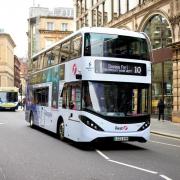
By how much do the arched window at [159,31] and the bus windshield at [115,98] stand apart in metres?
16.9

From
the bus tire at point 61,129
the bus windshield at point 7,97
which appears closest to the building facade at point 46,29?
the bus windshield at point 7,97

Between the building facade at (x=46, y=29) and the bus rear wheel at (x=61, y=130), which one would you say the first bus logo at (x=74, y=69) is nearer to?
the bus rear wheel at (x=61, y=130)

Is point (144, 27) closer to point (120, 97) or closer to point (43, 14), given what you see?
point (120, 97)

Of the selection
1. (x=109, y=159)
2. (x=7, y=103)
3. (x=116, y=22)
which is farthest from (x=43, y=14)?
(x=109, y=159)

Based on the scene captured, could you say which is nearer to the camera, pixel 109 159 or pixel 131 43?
pixel 109 159

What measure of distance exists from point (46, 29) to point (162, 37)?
67.2m

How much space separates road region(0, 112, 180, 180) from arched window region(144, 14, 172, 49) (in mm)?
15827

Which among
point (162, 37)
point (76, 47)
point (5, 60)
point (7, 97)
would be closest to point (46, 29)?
point (5, 60)

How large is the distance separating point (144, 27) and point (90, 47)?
20927mm

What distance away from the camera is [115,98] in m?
15.5

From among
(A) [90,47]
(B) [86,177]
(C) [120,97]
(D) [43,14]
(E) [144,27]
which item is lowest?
(B) [86,177]

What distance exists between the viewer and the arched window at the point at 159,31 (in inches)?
1280

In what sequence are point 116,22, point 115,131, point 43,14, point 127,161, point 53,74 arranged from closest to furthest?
point 127,161, point 115,131, point 53,74, point 116,22, point 43,14

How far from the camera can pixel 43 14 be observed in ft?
351
